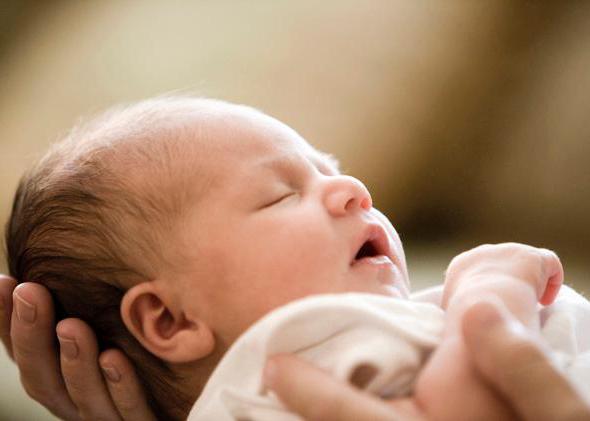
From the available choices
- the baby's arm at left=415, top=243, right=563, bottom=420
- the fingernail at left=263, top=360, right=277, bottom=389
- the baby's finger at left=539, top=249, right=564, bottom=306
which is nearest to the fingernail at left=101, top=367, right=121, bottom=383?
the fingernail at left=263, top=360, right=277, bottom=389

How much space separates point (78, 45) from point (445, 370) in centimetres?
176

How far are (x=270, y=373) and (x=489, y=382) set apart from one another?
7.7 inches

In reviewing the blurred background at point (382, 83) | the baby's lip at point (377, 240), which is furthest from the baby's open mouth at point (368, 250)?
the blurred background at point (382, 83)

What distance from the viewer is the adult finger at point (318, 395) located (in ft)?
1.92

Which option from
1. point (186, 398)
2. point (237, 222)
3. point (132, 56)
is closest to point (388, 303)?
point (237, 222)

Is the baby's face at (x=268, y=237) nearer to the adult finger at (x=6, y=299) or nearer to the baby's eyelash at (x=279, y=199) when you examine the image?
the baby's eyelash at (x=279, y=199)

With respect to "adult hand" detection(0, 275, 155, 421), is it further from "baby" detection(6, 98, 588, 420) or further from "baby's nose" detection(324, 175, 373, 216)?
"baby's nose" detection(324, 175, 373, 216)

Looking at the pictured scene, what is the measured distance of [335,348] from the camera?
0.68 m

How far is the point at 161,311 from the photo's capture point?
2.62 feet

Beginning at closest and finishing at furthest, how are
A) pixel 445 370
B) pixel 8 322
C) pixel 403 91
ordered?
1. pixel 445 370
2. pixel 8 322
3. pixel 403 91

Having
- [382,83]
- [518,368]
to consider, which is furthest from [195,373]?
[382,83]

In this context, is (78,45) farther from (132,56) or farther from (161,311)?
(161,311)

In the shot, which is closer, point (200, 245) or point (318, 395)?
point (318, 395)

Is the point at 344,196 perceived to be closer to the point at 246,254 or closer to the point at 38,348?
the point at 246,254
